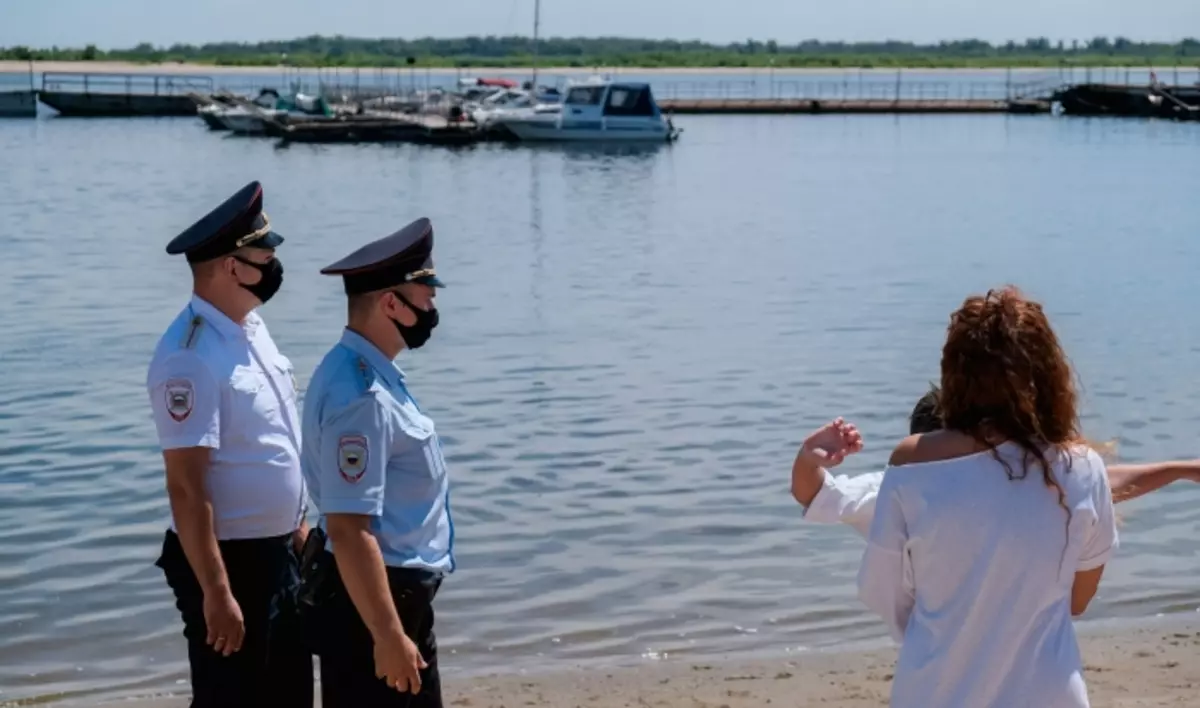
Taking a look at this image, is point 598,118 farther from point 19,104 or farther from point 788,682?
point 788,682

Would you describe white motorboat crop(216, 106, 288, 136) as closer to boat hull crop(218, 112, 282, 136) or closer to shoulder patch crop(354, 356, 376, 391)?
boat hull crop(218, 112, 282, 136)

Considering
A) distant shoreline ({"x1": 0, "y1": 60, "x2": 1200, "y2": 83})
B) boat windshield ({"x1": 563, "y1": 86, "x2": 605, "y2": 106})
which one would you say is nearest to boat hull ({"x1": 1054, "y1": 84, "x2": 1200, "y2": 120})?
boat windshield ({"x1": 563, "y1": 86, "x2": 605, "y2": 106})

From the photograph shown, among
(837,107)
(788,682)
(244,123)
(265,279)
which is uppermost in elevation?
(837,107)

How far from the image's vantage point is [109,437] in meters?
12.7

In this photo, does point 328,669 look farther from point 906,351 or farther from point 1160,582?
point 906,351

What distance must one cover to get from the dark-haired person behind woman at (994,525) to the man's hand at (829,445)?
0.94 feet

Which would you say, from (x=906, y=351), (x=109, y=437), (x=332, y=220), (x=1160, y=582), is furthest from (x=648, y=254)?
(x=1160, y=582)

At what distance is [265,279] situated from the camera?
457 cm

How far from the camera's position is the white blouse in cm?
333

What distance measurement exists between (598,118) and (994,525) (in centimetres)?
5485

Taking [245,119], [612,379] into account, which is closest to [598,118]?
[245,119]

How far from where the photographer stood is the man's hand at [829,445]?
12.1 ft

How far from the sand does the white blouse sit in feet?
11.2

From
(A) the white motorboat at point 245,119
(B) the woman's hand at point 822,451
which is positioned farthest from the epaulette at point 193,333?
(A) the white motorboat at point 245,119
